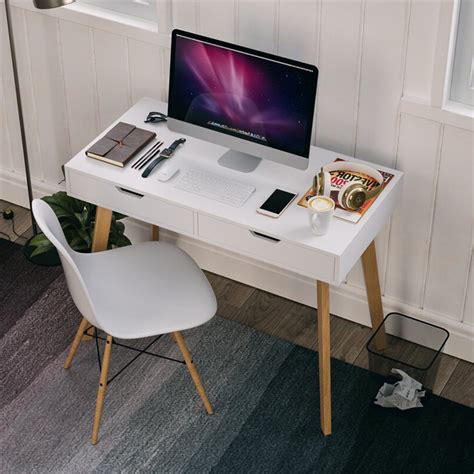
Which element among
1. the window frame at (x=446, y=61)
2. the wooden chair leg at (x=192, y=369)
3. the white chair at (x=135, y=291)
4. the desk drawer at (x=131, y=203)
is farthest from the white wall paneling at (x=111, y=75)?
the window frame at (x=446, y=61)

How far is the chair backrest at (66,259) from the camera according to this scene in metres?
2.81

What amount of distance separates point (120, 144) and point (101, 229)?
29cm

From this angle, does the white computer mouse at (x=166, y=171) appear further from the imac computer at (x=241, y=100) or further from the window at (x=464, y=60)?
the window at (x=464, y=60)

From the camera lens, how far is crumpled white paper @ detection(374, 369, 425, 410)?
327 centimetres

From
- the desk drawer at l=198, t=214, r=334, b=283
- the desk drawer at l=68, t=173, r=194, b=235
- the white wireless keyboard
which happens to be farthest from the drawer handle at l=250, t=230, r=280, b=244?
the desk drawer at l=68, t=173, r=194, b=235

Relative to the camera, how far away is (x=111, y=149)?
3246 millimetres

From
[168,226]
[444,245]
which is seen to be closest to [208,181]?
[168,226]

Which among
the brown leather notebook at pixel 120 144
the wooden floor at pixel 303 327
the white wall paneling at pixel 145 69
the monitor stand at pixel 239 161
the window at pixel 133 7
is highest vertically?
the window at pixel 133 7

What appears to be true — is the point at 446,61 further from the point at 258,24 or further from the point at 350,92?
the point at 258,24

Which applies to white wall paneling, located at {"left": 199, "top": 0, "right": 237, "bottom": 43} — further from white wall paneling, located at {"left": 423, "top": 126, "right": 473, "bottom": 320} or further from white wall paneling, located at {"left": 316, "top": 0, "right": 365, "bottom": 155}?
white wall paneling, located at {"left": 423, "top": 126, "right": 473, "bottom": 320}

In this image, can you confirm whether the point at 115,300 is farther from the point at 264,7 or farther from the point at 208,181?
the point at 264,7

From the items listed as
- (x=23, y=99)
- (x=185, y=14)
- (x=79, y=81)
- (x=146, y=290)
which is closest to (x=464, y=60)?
(x=185, y=14)

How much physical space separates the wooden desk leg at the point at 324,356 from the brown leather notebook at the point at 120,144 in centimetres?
77

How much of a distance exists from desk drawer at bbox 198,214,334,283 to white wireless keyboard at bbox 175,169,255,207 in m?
0.09
